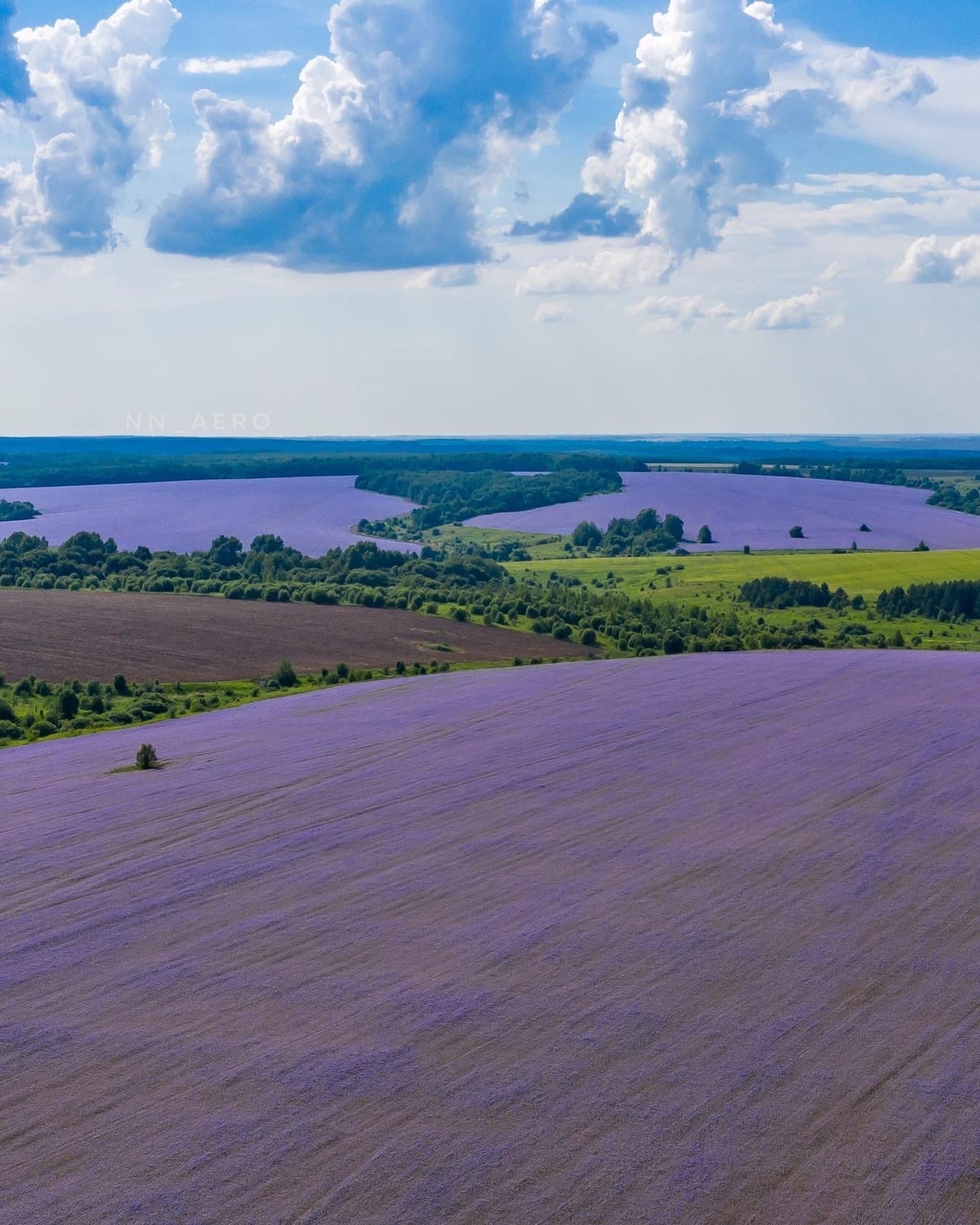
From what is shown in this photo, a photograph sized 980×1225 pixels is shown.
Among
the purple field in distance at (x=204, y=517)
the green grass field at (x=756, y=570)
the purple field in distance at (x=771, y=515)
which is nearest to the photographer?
the green grass field at (x=756, y=570)

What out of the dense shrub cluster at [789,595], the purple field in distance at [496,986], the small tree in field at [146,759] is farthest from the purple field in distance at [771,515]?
the small tree in field at [146,759]

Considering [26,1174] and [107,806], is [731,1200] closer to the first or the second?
[26,1174]

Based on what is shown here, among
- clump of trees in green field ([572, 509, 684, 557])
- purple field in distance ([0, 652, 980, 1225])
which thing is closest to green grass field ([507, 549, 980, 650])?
clump of trees in green field ([572, 509, 684, 557])

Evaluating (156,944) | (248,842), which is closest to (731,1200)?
(156,944)

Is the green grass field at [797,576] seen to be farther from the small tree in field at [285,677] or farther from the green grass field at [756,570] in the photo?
the small tree in field at [285,677]

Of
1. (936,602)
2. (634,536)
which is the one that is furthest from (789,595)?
(634,536)

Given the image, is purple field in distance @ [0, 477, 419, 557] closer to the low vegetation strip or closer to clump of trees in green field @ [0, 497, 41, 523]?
the low vegetation strip

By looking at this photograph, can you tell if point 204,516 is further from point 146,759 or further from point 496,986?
point 496,986
